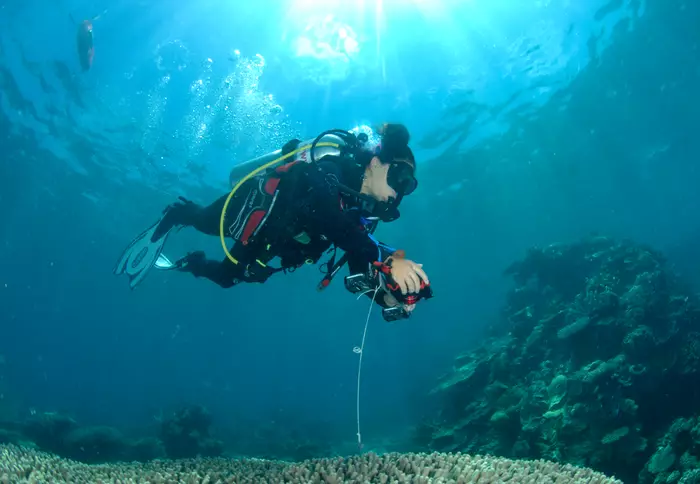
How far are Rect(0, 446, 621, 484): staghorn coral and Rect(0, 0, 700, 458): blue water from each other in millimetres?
15936

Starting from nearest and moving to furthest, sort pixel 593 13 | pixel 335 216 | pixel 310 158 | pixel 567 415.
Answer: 1. pixel 335 216
2. pixel 310 158
3. pixel 567 415
4. pixel 593 13

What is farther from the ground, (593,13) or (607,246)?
(593,13)

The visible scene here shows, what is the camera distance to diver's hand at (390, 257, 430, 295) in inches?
133

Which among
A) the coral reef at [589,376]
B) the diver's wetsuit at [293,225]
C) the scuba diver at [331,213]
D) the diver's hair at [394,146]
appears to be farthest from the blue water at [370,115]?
the diver's hair at [394,146]

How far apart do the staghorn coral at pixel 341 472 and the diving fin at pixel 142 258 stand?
3.47 metres

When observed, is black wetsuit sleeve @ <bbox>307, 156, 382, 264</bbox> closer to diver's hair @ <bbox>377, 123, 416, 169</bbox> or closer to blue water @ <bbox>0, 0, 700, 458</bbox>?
diver's hair @ <bbox>377, 123, 416, 169</bbox>

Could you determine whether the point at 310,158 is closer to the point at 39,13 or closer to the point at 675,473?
the point at 675,473

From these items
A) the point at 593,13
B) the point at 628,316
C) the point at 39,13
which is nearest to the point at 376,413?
the point at 628,316

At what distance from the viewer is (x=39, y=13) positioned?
16.7 metres

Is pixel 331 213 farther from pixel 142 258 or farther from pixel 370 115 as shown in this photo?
pixel 370 115

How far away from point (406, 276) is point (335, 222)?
39.2 inches

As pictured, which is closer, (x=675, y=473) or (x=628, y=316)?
(x=675, y=473)

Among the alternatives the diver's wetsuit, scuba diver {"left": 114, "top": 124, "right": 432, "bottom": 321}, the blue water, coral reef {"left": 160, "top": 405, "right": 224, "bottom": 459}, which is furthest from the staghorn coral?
the blue water

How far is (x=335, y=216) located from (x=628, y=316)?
9.91 meters
